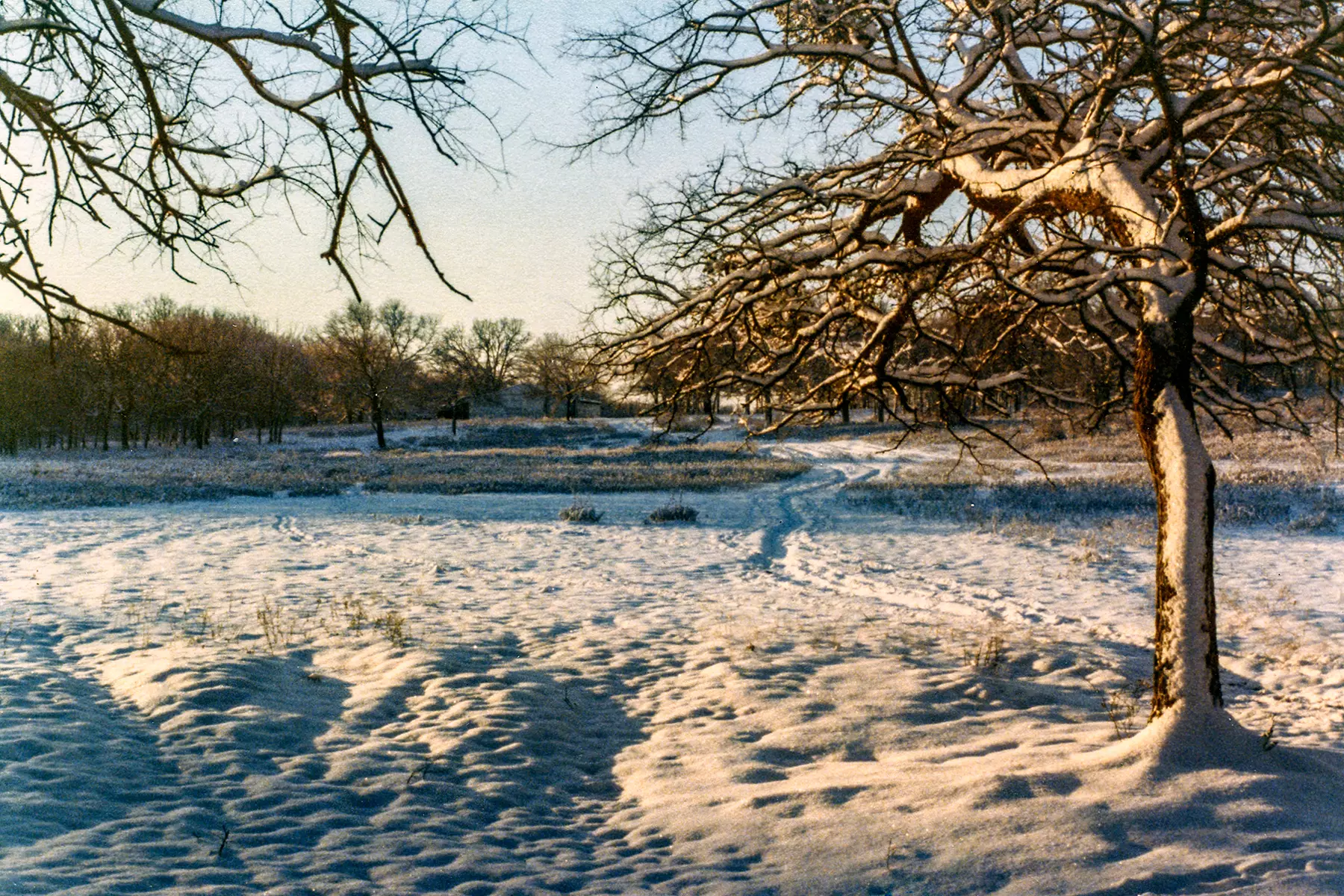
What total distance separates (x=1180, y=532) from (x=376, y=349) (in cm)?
4988

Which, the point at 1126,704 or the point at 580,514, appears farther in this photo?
the point at 580,514

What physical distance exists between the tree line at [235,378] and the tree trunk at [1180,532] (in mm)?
31298

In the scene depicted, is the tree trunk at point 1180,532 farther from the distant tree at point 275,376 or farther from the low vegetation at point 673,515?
the distant tree at point 275,376

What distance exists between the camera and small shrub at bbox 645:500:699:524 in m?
19.9

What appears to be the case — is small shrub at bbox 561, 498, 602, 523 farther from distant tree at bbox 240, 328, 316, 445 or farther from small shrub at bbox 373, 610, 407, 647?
distant tree at bbox 240, 328, 316, 445

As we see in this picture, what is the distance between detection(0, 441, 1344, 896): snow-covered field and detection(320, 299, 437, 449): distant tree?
35810 millimetres

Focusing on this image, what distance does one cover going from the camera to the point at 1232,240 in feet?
22.3

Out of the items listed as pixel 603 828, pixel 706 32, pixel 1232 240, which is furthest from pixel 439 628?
pixel 1232 240

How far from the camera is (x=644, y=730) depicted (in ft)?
21.5

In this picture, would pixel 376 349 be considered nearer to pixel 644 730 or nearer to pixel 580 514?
pixel 580 514

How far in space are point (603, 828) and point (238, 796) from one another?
79.6 inches

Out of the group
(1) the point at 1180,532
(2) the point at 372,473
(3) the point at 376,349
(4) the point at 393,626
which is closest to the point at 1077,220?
(1) the point at 1180,532

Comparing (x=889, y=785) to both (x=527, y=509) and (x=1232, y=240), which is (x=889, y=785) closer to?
(x=1232, y=240)

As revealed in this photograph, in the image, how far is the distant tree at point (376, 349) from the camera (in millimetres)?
48250
